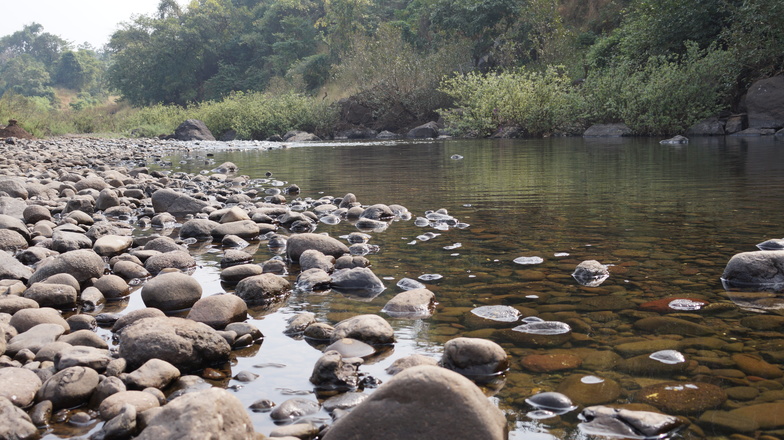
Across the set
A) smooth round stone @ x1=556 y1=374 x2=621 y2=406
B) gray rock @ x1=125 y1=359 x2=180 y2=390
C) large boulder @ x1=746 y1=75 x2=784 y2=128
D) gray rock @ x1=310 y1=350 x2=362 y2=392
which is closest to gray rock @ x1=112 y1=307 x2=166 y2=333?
gray rock @ x1=125 y1=359 x2=180 y2=390

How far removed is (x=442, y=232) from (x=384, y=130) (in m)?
25.9

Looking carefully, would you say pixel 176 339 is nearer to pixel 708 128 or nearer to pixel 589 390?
pixel 589 390

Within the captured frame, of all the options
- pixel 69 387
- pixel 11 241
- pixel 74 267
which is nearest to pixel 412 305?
pixel 69 387

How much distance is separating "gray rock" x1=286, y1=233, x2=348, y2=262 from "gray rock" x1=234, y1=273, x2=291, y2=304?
77 centimetres

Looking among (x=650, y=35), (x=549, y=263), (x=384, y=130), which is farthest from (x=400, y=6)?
(x=549, y=263)

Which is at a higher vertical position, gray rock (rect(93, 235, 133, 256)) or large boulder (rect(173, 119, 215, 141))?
large boulder (rect(173, 119, 215, 141))

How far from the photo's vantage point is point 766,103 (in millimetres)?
17984

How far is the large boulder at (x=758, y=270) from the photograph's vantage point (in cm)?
314

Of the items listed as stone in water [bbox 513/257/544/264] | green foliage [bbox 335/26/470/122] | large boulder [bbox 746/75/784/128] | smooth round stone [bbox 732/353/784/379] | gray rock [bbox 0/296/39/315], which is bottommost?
smooth round stone [bbox 732/353/784/379]

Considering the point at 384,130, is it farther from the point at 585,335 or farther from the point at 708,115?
the point at 585,335

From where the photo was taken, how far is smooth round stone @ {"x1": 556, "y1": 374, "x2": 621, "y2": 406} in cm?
199

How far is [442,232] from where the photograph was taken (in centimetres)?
500

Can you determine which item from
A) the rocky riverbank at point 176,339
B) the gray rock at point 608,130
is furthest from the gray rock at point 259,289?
the gray rock at point 608,130

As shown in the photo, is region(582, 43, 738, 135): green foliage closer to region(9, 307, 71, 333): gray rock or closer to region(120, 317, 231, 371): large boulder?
region(120, 317, 231, 371): large boulder
